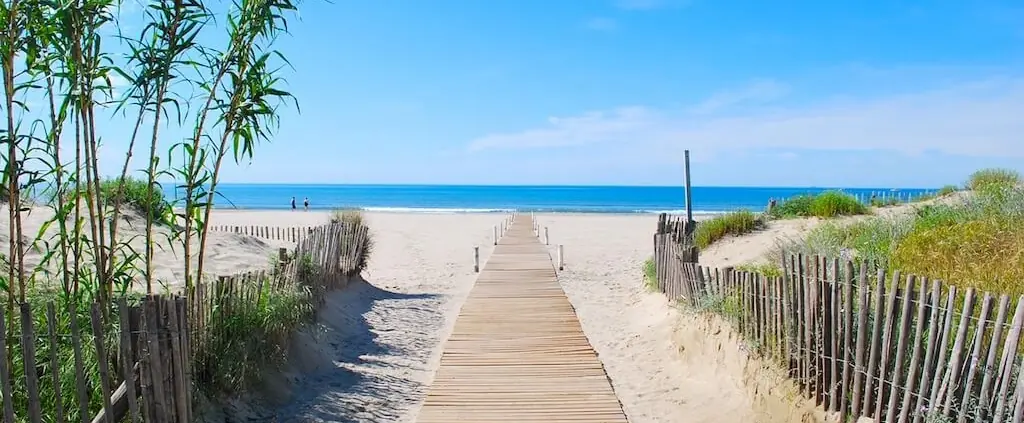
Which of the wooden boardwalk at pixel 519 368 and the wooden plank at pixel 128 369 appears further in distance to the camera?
the wooden boardwalk at pixel 519 368

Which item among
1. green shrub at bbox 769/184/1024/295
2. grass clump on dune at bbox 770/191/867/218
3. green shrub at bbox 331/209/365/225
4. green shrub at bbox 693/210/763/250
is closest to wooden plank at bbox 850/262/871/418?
green shrub at bbox 769/184/1024/295

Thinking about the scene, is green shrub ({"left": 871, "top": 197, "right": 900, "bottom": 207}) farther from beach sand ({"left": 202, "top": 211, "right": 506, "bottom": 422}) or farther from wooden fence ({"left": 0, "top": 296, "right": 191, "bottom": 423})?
wooden fence ({"left": 0, "top": 296, "right": 191, "bottom": 423})

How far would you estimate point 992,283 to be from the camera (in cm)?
481

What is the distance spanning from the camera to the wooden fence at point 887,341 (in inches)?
135

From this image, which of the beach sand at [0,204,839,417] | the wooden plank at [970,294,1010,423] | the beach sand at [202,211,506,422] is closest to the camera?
the wooden plank at [970,294,1010,423]

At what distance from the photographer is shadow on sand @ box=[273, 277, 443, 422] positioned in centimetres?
560

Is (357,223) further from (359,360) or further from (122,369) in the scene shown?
(122,369)

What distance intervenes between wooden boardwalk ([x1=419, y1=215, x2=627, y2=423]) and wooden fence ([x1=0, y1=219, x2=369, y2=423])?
168 cm

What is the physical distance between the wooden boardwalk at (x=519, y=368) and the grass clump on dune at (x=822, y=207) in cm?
639

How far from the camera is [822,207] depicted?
1422cm

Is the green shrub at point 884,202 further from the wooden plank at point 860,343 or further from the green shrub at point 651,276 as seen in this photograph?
the wooden plank at point 860,343

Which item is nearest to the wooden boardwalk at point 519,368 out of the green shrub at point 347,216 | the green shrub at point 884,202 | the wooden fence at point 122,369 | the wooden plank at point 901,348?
the wooden fence at point 122,369

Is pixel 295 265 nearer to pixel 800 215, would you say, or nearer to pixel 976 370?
pixel 976 370

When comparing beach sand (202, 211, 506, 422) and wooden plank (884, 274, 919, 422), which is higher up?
A: wooden plank (884, 274, 919, 422)
